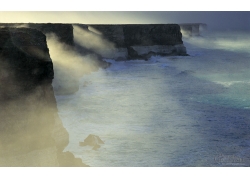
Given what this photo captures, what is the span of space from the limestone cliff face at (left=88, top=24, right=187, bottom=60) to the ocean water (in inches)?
500

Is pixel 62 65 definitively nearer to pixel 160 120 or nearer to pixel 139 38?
pixel 160 120

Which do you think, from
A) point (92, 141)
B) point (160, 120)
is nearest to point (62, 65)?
point (160, 120)

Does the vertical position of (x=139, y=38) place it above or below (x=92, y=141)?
below

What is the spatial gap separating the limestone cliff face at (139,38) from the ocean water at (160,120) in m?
12.7

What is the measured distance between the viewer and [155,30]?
47.0 meters

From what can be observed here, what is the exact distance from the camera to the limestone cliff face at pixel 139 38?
45.4 metres

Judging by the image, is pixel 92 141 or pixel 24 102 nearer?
pixel 24 102

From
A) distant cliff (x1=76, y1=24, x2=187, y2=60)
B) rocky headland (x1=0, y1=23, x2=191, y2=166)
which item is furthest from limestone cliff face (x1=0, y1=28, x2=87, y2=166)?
distant cliff (x1=76, y1=24, x2=187, y2=60)

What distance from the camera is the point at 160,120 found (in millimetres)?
18469

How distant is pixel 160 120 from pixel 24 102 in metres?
10.2

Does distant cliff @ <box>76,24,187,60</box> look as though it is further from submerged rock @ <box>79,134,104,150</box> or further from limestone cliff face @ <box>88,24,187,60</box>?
submerged rock @ <box>79,134,104,150</box>

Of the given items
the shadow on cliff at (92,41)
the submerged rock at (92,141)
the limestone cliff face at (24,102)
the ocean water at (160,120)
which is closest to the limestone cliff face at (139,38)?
the shadow on cliff at (92,41)

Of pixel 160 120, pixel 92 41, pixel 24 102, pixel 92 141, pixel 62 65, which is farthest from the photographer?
pixel 92 41

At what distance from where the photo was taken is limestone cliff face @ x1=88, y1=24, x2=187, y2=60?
45.4 m
